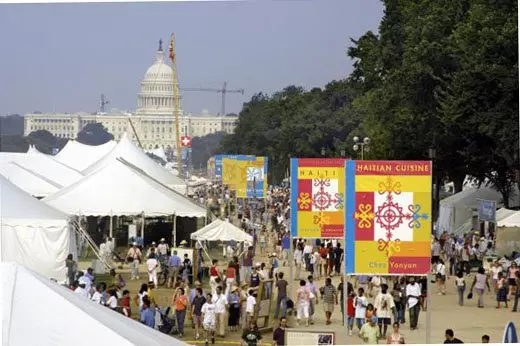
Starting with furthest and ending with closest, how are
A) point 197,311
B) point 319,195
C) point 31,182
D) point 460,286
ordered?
point 31,182 < point 460,286 < point 319,195 < point 197,311

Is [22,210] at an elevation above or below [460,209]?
below

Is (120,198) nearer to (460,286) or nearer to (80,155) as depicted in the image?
(460,286)

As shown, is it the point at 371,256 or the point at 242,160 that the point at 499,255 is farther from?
the point at 371,256

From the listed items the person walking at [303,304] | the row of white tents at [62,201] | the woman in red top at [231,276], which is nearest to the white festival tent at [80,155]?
the row of white tents at [62,201]

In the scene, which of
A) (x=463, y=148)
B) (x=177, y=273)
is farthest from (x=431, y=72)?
(x=177, y=273)

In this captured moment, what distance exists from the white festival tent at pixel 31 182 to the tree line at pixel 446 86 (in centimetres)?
1303

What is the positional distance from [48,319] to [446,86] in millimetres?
38854

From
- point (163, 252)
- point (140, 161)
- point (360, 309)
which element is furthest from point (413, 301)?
point (140, 161)

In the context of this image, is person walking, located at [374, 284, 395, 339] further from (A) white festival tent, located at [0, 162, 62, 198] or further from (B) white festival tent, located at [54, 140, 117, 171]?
(B) white festival tent, located at [54, 140, 117, 171]

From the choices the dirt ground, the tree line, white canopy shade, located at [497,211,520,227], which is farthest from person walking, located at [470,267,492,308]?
the tree line

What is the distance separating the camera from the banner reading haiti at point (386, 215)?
2127cm

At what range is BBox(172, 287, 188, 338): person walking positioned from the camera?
26609mm

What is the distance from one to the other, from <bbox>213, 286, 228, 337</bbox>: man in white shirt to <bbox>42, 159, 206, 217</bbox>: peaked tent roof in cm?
1587

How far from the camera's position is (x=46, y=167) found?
63219 mm
